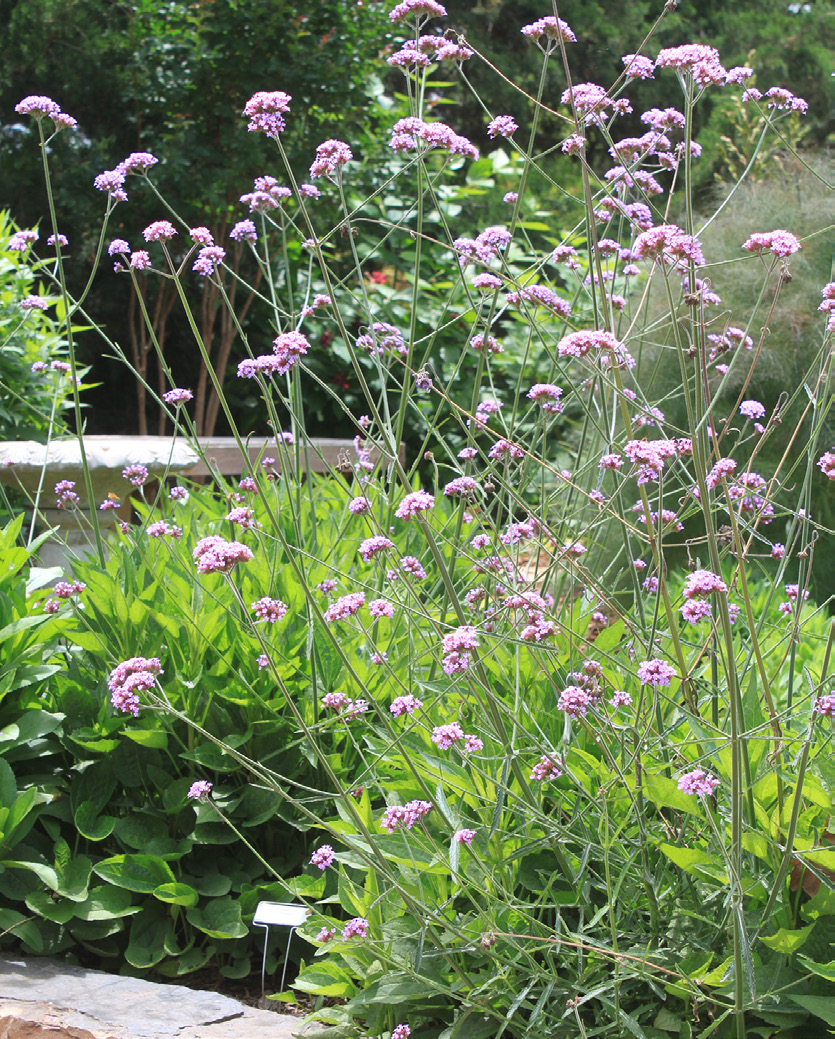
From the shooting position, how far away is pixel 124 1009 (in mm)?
1933

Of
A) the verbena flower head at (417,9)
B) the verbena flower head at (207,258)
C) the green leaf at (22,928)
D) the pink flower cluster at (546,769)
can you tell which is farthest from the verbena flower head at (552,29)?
the green leaf at (22,928)

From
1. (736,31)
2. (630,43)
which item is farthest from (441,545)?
(736,31)

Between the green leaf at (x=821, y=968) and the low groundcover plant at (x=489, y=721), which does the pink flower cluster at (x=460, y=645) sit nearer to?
the low groundcover plant at (x=489, y=721)

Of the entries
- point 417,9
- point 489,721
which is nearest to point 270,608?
point 489,721

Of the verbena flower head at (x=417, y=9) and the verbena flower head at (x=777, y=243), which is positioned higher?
the verbena flower head at (x=417, y=9)

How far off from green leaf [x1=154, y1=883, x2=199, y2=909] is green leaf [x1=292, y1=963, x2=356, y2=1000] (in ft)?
1.18

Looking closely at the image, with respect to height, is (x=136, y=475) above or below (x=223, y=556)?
below

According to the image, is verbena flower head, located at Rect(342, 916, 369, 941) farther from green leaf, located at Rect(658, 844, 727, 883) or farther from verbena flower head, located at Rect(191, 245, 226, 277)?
verbena flower head, located at Rect(191, 245, 226, 277)

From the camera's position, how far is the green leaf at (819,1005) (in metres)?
1.51

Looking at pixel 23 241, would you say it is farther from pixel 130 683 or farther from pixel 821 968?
pixel 821 968

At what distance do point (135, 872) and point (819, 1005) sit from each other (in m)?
1.42

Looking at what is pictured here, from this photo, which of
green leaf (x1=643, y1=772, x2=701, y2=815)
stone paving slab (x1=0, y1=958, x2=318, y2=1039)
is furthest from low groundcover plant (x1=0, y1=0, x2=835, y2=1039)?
stone paving slab (x1=0, y1=958, x2=318, y2=1039)

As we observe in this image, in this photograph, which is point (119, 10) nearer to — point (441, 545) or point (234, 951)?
point (441, 545)

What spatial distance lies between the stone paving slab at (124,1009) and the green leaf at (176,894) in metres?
0.17
